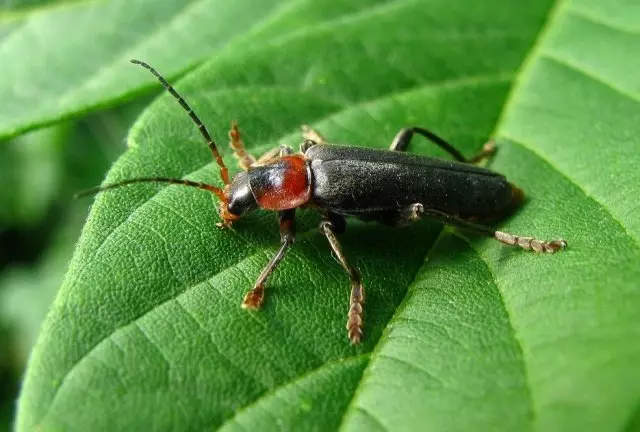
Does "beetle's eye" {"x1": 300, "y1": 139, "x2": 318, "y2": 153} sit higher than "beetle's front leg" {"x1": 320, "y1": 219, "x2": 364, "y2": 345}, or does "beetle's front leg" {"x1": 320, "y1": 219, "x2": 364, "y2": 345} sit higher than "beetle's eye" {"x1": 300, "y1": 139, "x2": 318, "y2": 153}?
"beetle's eye" {"x1": 300, "y1": 139, "x2": 318, "y2": 153}

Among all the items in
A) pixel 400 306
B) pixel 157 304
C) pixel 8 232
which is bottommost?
pixel 8 232

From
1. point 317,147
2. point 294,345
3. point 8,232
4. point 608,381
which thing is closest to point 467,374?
point 608,381

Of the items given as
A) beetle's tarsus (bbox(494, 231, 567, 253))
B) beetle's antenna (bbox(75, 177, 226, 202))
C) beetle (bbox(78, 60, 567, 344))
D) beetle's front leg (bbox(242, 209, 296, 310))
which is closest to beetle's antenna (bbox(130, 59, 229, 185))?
beetle (bbox(78, 60, 567, 344))

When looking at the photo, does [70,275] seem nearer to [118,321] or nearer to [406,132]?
[118,321]

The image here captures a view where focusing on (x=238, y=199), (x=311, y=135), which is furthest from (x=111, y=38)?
(x=238, y=199)

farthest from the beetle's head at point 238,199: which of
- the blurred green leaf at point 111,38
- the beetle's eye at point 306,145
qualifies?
the blurred green leaf at point 111,38

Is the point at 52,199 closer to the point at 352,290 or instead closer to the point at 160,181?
the point at 160,181

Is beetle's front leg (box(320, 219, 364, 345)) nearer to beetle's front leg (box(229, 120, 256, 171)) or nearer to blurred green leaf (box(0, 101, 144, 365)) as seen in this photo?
beetle's front leg (box(229, 120, 256, 171))
